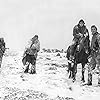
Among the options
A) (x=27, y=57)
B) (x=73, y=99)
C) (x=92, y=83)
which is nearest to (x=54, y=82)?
(x=92, y=83)

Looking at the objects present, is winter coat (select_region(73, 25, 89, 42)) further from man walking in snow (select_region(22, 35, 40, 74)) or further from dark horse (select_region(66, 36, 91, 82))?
man walking in snow (select_region(22, 35, 40, 74))

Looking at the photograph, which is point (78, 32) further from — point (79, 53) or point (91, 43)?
point (91, 43)

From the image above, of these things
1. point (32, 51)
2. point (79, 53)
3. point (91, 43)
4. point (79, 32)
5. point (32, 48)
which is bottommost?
point (79, 53)

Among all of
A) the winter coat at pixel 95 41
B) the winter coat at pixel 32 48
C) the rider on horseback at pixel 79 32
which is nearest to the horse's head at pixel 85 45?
the rider on horseback at pixel 79 32

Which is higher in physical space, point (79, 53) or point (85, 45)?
point (85, 45)

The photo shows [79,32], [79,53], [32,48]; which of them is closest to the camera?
[79,53]

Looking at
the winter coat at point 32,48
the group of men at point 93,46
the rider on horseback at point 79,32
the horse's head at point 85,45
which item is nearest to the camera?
the group of men at point 93,46

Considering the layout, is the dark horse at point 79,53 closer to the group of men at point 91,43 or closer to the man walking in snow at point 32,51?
the group of men at point 91,43

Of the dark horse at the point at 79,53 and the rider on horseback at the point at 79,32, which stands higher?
the rider on horseback at the point at 79,32

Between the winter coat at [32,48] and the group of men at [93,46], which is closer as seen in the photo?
the group of men at [93,46]

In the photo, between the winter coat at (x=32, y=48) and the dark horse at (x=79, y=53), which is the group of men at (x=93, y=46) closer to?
the dark horse at (x=79, y=53)

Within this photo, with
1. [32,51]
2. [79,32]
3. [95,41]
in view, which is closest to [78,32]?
[79,32]

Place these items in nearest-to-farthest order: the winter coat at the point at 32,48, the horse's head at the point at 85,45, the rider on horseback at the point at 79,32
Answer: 1. the horse's head at the point at 85,45
2. the rider on horseback at the point at 79,32
3. the winter coat at the point at 32,48

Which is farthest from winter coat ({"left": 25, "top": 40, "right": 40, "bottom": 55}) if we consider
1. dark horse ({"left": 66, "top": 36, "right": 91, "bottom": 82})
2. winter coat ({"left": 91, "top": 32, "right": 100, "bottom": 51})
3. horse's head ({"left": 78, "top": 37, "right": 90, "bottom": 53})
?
winter coat ({"left": 91, "top": 32, "right": 100, "bottom": 51})
